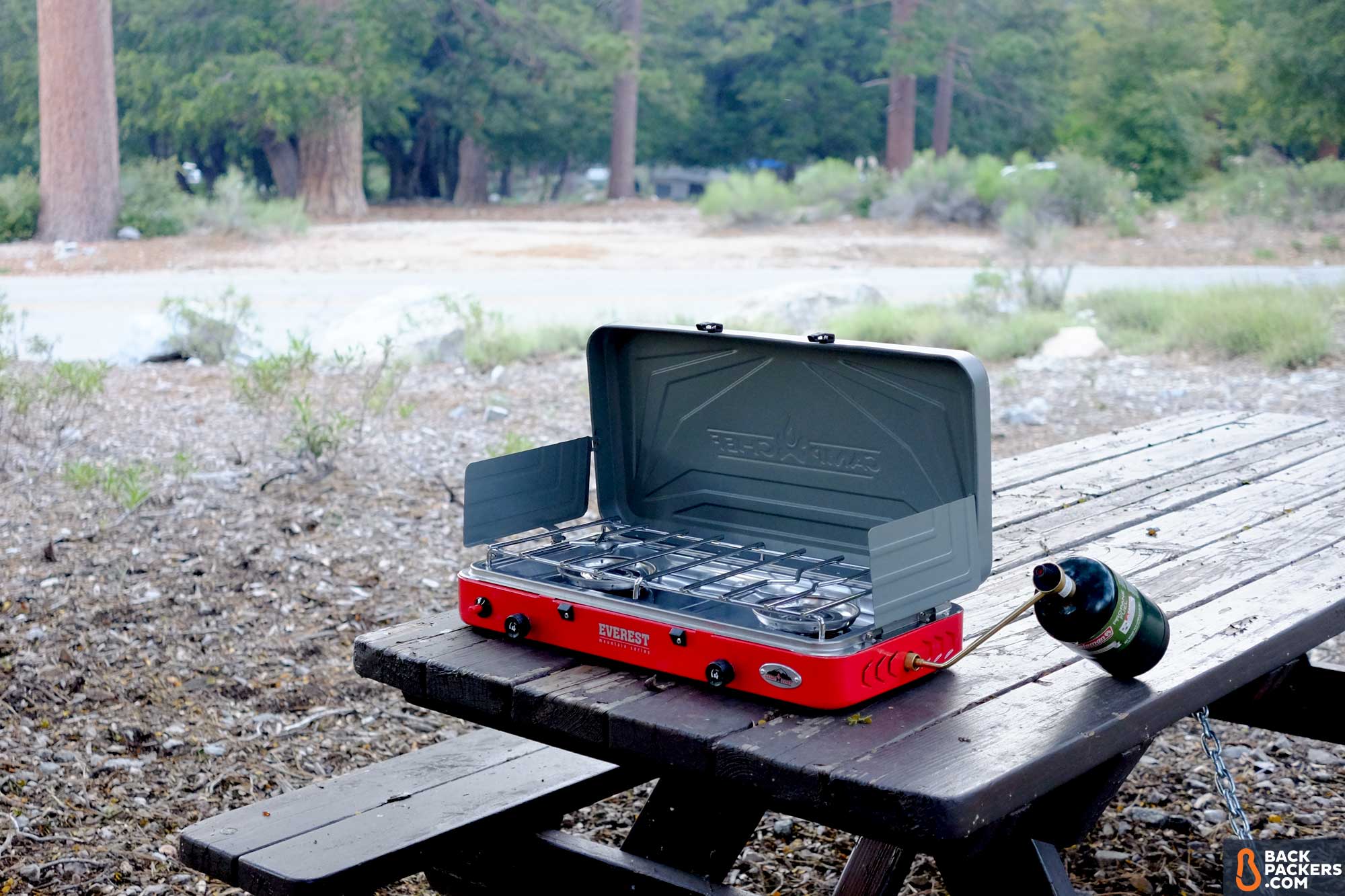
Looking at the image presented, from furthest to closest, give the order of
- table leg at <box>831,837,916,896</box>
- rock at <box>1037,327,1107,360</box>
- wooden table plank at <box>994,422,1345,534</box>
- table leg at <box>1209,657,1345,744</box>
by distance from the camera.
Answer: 1. rock at <box>1037,327,1107,360</box>
2. table leg at <box>1209,657,1345,744</box>
3. wooden table plank at <box>994,422,1345,534</box>
4. table leg at <box>831,837,916,896</box>

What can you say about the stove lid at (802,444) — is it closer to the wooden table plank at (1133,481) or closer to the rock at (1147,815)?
the wooden table plank at (1133,481)

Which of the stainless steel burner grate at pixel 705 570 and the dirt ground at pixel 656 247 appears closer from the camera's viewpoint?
the stainless steel burner grate at pixel 705 570

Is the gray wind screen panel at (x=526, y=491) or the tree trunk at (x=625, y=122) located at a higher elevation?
the tree trunk at (x=625, y=122)

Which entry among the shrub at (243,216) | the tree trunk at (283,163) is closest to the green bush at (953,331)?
the shrub at (243,216)

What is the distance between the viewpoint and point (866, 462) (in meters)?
1.87

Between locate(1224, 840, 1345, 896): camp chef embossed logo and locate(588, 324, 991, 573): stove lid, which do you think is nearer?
locate(588, 324, 991, 573): stove lid

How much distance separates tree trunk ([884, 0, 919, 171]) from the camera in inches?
1208

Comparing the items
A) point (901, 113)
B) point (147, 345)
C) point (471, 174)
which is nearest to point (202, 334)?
point (147, 345)

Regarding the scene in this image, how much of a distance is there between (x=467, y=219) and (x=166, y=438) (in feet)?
67.4

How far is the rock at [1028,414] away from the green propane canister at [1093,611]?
5575 mm

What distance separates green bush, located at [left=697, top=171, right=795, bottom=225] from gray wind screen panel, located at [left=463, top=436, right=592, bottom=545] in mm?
21620

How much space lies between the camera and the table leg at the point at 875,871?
6.81ft

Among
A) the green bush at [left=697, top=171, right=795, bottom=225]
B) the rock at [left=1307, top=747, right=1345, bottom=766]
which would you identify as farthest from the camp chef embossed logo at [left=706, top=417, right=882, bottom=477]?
the green bush at [left=697, top=171, right=795, bottom=225]

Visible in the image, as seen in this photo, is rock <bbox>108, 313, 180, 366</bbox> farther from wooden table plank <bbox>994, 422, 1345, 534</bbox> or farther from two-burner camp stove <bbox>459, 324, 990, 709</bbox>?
two-burner camp stove <bbox>459, 324, 990, 709</bbox>
